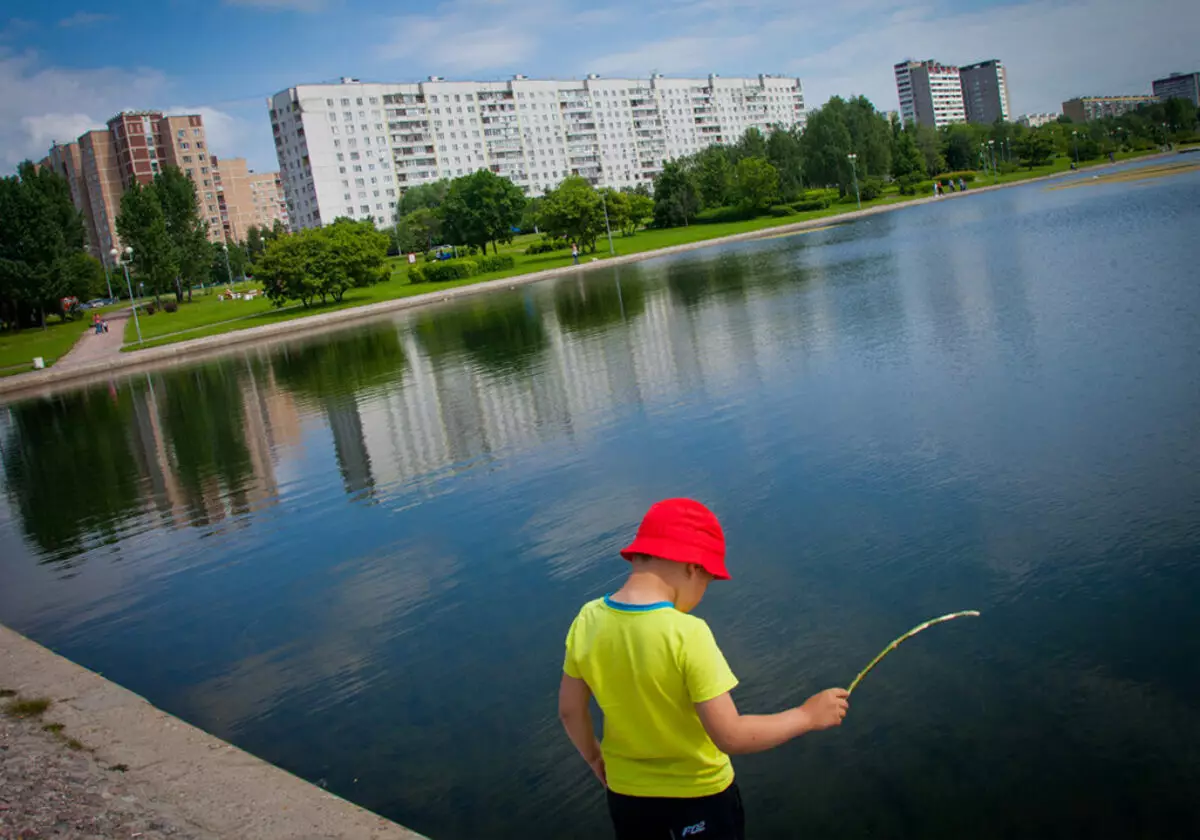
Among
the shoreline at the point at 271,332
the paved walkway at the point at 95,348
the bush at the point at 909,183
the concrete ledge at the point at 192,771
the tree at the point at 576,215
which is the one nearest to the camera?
the concrete ledge at the point at 192,771

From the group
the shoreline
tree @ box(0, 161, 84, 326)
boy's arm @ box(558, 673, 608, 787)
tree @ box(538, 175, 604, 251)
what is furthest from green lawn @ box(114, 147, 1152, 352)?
boy's arm @ box(558, 673, 608, 787)

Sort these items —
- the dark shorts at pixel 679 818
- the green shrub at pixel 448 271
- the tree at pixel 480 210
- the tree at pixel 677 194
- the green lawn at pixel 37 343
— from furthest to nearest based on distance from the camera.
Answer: the tree at pixel 677 194, the tree at pixel 480 210, the green shrub at pixel 448 271, the green lawn at pixel 37 343, the dark shorts at pixel 679 818

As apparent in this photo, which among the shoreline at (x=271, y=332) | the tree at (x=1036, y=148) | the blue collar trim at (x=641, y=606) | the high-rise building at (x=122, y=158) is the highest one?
the high-rise building at (x=122, y=158)

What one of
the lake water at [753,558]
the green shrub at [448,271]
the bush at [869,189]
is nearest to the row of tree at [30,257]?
the green shrub at [448,271]

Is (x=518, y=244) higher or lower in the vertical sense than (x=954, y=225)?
higher

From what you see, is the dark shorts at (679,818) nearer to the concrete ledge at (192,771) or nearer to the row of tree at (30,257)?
the concrete ledge at (192,771)

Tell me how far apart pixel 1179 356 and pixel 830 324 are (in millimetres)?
9043

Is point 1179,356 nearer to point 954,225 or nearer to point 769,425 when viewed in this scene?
point 769,425

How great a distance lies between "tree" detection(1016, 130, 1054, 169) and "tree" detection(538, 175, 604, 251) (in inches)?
3081

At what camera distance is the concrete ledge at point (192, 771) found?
502cm

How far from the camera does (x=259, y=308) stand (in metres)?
73.8

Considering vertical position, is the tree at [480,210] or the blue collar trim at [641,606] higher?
the tree at [480,210]

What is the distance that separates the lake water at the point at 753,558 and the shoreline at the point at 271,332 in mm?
28200

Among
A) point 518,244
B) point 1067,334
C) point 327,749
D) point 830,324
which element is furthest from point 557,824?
point 518,244
